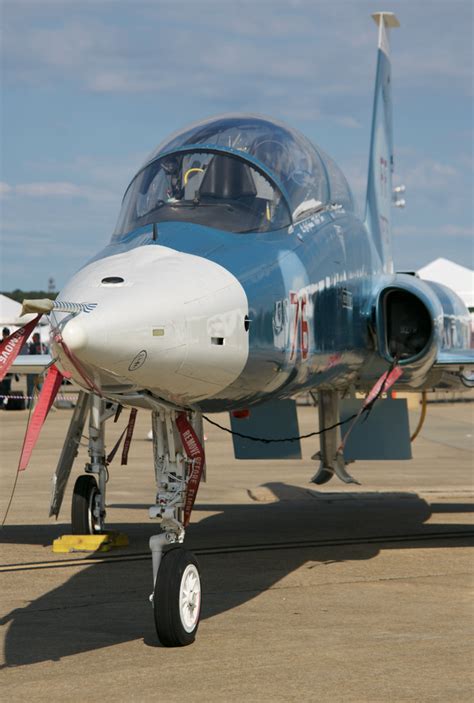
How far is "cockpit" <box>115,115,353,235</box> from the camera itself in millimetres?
7445

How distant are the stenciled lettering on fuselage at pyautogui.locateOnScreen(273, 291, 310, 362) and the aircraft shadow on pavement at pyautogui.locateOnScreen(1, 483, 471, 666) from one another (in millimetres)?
1845

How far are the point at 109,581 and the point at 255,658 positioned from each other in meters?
2.67

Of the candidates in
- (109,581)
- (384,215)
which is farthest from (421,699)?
(384,215)

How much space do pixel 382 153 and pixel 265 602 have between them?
8161 millimetres

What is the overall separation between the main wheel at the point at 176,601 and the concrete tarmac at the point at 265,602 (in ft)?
0.30

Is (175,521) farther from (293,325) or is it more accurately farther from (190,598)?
(293,325)

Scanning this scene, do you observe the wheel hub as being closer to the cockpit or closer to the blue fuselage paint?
the blue fuselage paint

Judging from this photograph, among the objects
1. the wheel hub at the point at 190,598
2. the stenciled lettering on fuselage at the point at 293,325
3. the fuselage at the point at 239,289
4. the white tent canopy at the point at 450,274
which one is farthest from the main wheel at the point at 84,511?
the white tent canopy at the point at 450,274

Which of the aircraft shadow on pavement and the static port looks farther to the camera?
the aircraft shadow on pavement

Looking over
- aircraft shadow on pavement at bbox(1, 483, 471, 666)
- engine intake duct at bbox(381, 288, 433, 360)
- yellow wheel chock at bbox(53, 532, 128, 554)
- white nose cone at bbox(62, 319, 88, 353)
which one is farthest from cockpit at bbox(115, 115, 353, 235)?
yellow wheel chock at bbox(53, 532, 128, 554)

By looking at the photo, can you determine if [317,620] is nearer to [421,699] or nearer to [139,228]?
[421,699]

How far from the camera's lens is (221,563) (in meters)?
9.55

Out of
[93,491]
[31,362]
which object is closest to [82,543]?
[93,491]

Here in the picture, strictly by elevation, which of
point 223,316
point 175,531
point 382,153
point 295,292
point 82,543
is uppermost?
point 382,153
